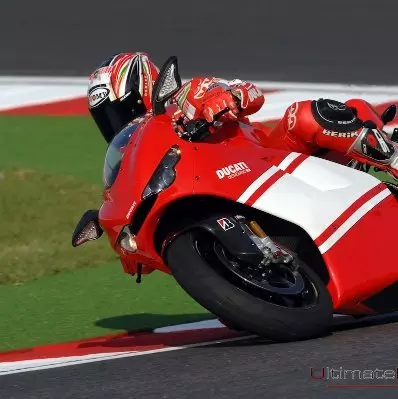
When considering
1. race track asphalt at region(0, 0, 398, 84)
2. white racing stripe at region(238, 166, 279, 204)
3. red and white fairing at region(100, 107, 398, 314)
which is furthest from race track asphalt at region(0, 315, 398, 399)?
race track asphalt at region(0, 0, 398, 84)

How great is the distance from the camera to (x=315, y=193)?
4934 mm

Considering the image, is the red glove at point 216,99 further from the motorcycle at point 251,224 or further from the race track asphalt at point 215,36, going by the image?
the race track asphalt at point 215,36

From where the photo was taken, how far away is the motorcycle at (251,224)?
15.5 ft

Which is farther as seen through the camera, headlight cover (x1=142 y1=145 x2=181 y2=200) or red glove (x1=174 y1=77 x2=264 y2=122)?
red glove (x1=174 y1=77 x2=264 y2=122)

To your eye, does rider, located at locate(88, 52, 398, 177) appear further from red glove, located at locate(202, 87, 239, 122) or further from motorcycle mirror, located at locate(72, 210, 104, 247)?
motorcycle mirror, located at locate(72, 210, 104, 247)

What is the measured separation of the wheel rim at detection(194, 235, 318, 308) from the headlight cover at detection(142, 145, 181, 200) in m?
0.25

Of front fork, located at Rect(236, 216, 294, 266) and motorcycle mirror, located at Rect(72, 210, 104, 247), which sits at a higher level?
front fork, located at Rect(236, 216, 294, 266)

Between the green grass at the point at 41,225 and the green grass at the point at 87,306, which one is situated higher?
the green grass at the point at 87,306

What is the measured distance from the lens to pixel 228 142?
16.9ft

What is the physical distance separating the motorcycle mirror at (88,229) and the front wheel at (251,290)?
1.87ft

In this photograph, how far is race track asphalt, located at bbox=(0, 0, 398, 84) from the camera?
12.5 m

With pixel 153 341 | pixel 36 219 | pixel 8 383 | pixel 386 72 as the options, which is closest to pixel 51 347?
pixel 153 341

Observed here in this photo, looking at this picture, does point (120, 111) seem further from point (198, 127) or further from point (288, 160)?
point (288, 160)

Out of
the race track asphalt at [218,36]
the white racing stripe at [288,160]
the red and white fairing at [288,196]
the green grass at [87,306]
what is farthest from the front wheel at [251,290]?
the race track asphalt at [218,36]
